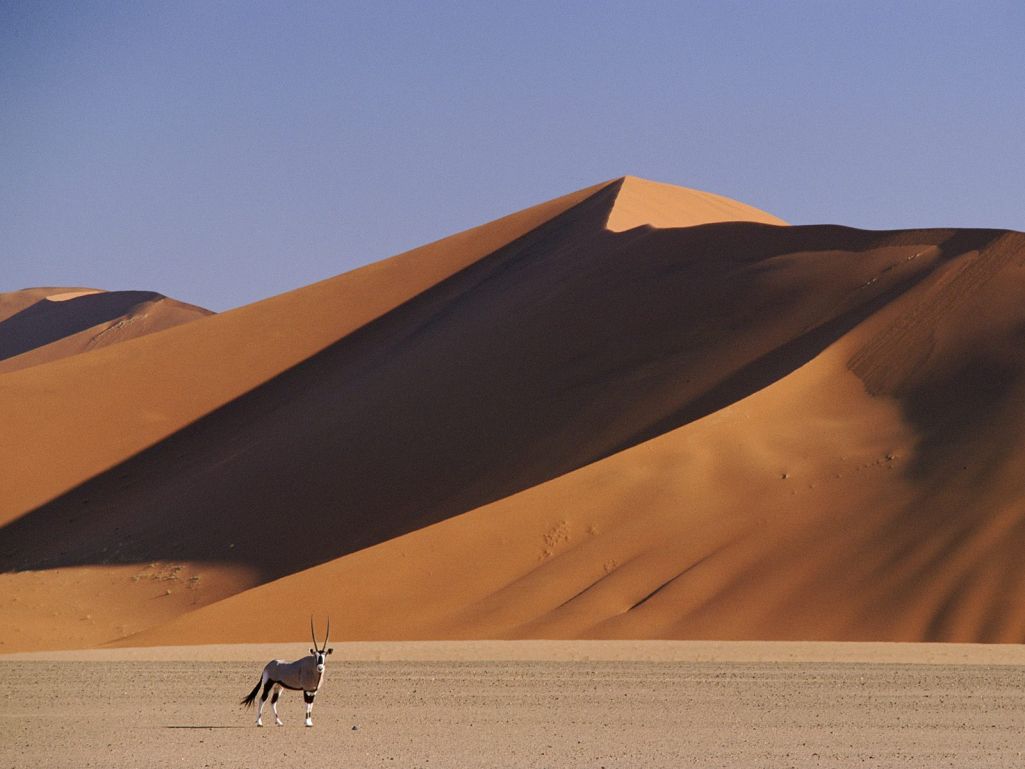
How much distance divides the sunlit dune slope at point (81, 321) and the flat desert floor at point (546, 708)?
82264mm

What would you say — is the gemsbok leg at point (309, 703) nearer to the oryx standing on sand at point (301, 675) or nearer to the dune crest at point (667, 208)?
the oryx standing on sand at point (301, 675)

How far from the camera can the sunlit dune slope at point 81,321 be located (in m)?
101

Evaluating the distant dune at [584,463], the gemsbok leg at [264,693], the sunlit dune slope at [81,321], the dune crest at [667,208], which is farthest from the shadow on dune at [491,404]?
the sunlit dune slope at [81,321]

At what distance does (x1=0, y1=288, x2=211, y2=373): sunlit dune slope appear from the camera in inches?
3976

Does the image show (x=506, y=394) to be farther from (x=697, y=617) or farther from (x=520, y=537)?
(x=697, y=617)

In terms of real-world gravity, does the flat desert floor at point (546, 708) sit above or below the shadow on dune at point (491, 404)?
below

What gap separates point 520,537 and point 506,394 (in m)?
9.97

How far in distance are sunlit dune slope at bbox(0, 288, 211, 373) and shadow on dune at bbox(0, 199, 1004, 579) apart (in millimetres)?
62098

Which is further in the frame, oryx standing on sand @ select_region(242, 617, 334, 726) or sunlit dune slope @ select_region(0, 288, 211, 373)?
sunlit dune slope @ select_region(0, 288, 211, 373)

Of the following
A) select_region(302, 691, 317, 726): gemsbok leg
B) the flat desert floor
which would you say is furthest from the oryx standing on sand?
the flat desert floor

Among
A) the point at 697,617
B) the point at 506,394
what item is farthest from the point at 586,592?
the point at 506,394

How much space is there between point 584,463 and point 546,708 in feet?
44.0

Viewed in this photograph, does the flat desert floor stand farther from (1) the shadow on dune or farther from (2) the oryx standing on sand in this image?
(1) the shadow on dune

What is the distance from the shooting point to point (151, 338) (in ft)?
161
